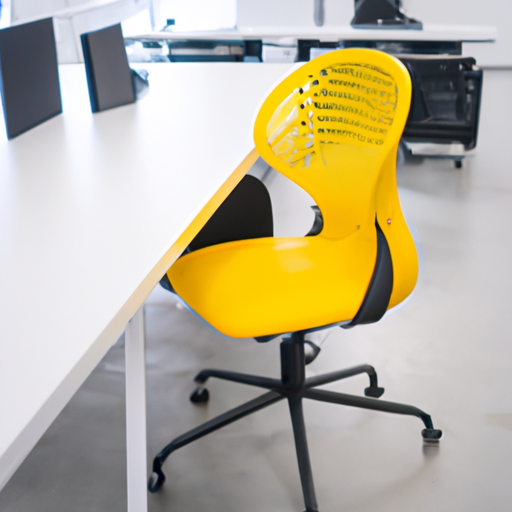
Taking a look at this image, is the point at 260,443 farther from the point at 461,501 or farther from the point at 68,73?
the point at 68,73

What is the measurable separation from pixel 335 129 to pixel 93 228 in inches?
29.8

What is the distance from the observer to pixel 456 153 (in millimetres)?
4059

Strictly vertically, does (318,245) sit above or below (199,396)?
above

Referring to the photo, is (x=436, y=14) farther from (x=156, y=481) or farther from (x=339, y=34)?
(x=156, y=481)

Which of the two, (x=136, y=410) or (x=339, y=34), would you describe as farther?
(x=339, y=34)

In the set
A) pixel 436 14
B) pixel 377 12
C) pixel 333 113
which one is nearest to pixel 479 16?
pixel 436 14

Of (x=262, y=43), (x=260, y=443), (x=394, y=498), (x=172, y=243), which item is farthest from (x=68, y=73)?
(x=394, y=498)

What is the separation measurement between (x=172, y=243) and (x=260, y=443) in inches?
36.7

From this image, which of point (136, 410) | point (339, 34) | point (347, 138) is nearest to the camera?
point (136, 410)

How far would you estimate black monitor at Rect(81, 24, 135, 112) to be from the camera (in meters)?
1.80

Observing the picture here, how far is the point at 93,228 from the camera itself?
3.16 ft

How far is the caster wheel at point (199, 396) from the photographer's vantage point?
1.87m

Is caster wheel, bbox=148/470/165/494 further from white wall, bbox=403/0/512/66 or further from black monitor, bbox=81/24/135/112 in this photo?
white wall, bbox=403/0/512/66

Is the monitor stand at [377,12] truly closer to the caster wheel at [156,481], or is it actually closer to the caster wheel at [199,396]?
the caster wheel at [199,396]
